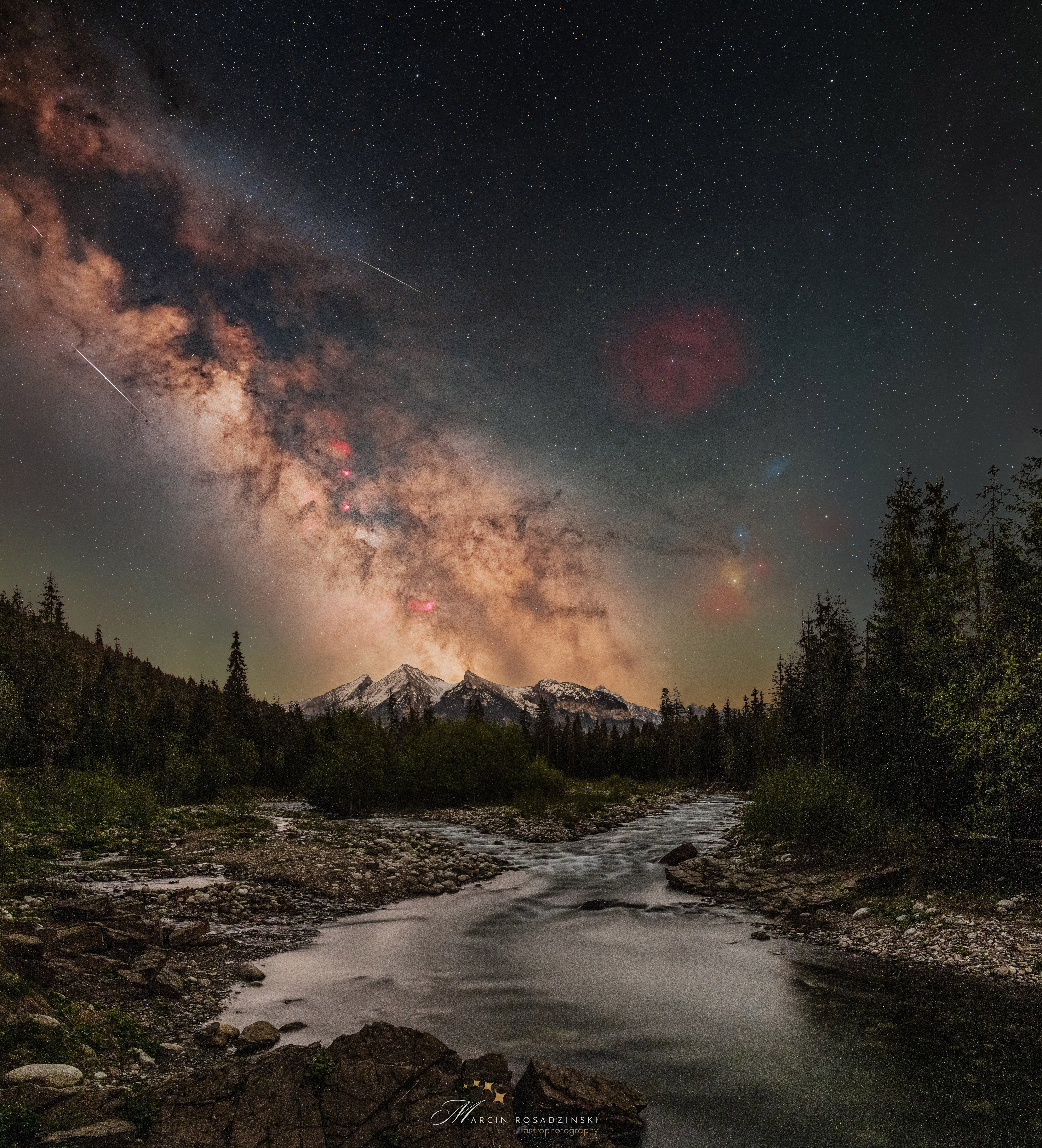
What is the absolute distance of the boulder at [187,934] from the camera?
14547 millimetres

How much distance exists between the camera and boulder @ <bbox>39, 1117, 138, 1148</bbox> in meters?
5.80

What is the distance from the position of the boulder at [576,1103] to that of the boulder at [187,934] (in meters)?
10.4

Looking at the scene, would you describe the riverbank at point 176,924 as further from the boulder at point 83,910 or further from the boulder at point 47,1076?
the boulder at point 47,1076

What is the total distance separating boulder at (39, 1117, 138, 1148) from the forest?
20614mm

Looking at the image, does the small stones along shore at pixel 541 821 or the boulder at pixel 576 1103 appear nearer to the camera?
the boulder at pixel 576 1103

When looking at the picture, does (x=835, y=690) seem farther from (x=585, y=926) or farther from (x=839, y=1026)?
(x=839, y=1026)

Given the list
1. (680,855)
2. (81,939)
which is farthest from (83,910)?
(680,855)

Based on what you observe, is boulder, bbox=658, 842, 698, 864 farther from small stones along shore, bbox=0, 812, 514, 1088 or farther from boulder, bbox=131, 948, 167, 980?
→ boulder, bbox=131, 948, 167, 980

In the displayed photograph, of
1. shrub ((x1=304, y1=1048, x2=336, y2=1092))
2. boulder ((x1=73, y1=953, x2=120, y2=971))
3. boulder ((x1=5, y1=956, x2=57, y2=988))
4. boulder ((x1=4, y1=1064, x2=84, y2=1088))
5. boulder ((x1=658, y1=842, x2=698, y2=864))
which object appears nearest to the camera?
boulder ((x1=4, y1=1064, x2=84, y2=1088))

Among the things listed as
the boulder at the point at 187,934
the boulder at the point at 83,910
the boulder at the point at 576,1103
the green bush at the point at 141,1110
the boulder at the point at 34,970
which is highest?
the green bush at the point at 141,1110

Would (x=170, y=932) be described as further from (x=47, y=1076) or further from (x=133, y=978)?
(x=47, y=1076)

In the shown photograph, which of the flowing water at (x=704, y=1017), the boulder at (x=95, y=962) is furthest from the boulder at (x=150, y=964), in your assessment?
the flowing water at (x=704, y=1017)

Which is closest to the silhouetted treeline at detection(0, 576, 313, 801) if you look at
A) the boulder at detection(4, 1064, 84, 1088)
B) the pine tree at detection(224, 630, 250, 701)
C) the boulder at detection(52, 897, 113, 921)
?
the pine tree at detection(224, 630, 250, 701)

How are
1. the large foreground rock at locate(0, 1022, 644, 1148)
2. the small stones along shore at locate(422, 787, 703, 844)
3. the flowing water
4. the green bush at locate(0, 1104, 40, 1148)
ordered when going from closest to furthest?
1. the green bush at locate(0, 1104, 40, 1148)
2. the large foreground rock at locate(0, 1022, 644, 1148)
3. the flowing water
4. the small stones along shore at locate(422, 787, 703, 844)
